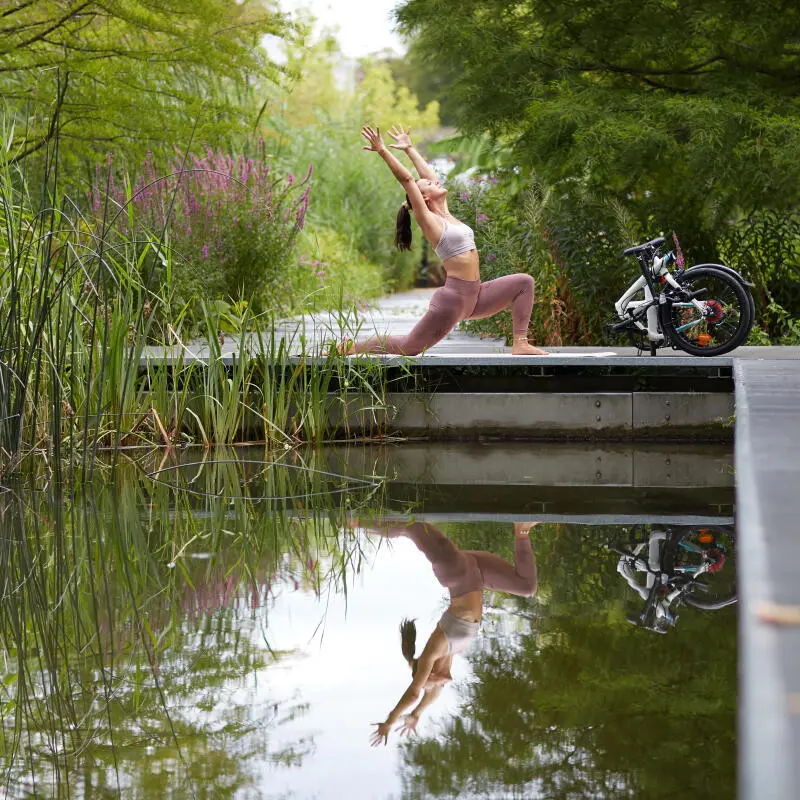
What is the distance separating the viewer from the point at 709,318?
A: 7.08m

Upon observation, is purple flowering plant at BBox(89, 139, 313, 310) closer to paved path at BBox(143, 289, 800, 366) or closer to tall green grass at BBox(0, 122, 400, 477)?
paved path at BBox(143, 289, 800, 366)

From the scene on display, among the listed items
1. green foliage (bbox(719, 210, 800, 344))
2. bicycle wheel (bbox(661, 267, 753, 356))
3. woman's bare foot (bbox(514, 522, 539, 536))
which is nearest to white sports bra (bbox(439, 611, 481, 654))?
woman's bare foot (bbox(514, 522, 539, 536))

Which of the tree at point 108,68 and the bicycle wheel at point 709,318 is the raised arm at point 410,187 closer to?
the bicycle wheel at point 709,318

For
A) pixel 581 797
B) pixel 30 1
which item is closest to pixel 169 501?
pixel 581 797

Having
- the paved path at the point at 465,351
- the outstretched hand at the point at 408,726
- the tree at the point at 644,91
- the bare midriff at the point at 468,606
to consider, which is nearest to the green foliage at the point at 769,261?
the tree at the point at 644,91

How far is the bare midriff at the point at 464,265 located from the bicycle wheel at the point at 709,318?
1.10 metres

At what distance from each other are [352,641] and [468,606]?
0.45m

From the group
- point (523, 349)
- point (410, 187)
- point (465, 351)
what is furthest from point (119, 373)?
point (465, 351)

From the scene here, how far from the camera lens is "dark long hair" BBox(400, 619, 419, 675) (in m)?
3.28

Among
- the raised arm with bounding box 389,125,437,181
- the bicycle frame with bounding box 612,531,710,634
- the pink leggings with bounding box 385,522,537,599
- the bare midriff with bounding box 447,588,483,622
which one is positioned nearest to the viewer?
the bicycle frame with bounding box 612,531,710,634

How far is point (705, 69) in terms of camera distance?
9617 millimetres

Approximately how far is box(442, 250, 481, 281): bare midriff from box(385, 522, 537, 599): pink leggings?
250 cm

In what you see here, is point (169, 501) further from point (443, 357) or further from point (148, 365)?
point (443, 357)

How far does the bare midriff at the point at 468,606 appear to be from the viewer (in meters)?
3.69
